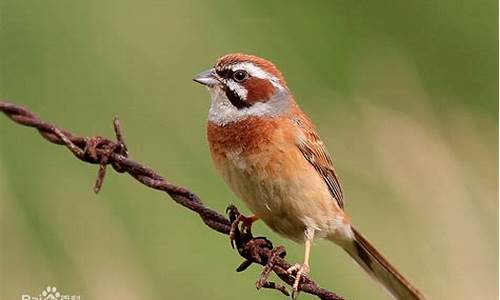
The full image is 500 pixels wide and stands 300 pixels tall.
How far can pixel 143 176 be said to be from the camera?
108 inches

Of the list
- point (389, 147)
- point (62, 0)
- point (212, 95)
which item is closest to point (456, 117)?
point (389, 147)

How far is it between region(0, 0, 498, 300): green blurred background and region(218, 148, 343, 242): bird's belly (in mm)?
239

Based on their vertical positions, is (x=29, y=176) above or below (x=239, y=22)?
below

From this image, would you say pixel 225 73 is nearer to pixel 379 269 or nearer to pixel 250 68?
pixel 250 68

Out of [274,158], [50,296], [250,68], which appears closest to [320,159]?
[274,158]

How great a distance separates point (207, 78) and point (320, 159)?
0.44 metres

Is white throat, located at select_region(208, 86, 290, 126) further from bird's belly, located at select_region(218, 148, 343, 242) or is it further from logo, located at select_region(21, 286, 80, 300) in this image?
logo, located at select_region(21, 286, 80, 300)

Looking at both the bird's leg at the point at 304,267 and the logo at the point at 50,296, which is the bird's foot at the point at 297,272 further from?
the logo at the point at 50,296

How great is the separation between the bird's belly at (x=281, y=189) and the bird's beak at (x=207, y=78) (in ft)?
0.83

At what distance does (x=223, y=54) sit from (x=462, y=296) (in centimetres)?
112

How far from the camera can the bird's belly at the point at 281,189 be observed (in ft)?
10.4

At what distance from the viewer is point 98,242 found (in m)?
3.31

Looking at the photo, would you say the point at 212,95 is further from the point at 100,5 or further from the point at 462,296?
the point at 462,296

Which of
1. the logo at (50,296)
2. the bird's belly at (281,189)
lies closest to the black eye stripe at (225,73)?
the bird's belly at (281,189)
